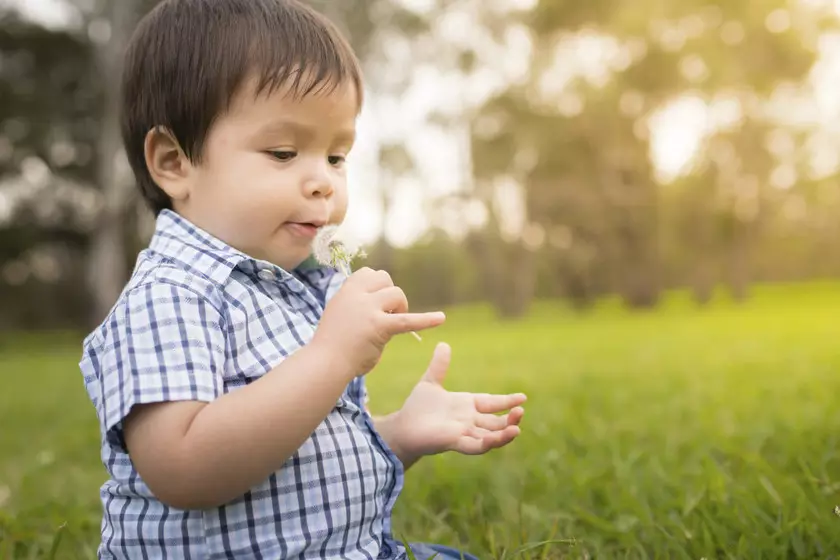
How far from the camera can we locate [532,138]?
1678 cm

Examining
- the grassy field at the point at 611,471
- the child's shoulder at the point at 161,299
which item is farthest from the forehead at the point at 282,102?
the grassy field at the point at 611,471

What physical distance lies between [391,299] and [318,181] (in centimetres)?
25

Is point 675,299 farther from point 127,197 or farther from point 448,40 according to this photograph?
point 127,197

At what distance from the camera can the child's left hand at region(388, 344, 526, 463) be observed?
1.39 metres

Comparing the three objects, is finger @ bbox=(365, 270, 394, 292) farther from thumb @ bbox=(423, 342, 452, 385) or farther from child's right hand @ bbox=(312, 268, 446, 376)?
thumb @ bbox=(423, 342, 452, 385)

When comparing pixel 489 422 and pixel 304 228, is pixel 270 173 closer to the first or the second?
A: pixel 304 228

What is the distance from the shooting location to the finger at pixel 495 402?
1383 mm

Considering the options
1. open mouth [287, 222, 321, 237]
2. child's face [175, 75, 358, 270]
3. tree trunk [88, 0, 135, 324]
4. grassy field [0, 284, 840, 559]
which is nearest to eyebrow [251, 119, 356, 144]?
child's face [175, 75, 358, 270]

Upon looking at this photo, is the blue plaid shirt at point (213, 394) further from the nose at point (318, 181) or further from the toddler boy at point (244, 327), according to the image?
the nose at point (318, 181)

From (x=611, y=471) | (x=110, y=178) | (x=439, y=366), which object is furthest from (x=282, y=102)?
(x=110, y=178)

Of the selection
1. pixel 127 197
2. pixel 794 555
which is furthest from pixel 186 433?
pixel 127 197

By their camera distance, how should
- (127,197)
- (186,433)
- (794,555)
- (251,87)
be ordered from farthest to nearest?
(127,197) < (794,555) < (251,87) < (186,433)

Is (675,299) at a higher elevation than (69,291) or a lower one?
lower

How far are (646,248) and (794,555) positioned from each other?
1701 cm
